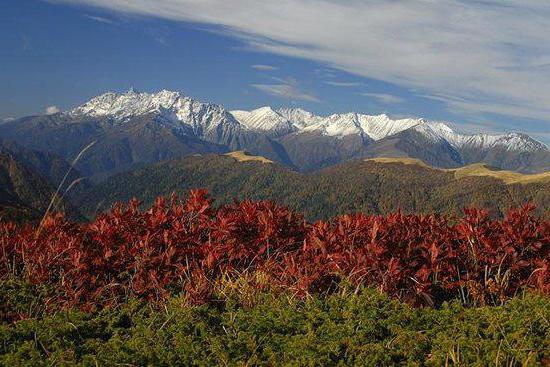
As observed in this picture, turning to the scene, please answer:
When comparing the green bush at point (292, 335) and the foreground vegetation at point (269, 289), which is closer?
the green bush at point (292, 335)

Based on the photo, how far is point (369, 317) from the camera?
16.1ft

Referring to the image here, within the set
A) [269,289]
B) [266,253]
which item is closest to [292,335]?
[269,289]

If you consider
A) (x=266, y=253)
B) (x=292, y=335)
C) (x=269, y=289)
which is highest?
(x=292, y=335)

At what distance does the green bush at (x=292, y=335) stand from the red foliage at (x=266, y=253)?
0.85 metres

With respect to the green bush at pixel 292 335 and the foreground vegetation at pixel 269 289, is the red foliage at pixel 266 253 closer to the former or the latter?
the foreground vegetation at pixel 269 289

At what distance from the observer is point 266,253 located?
7984 millimetres

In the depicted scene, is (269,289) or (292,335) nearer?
(292,335)

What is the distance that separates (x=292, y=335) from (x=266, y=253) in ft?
A: 10.7

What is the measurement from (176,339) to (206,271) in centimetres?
249

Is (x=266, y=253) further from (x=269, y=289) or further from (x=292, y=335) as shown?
(x=292, y=335)

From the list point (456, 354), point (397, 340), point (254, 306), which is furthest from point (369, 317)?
point (254, 306)

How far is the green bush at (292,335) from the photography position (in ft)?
13.8

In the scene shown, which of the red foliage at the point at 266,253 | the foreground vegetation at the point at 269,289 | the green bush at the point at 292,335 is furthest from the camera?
the red foliage at the point at 266,253

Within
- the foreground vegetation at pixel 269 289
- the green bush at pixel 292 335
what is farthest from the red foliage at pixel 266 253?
the green bush at pixel 292 335
